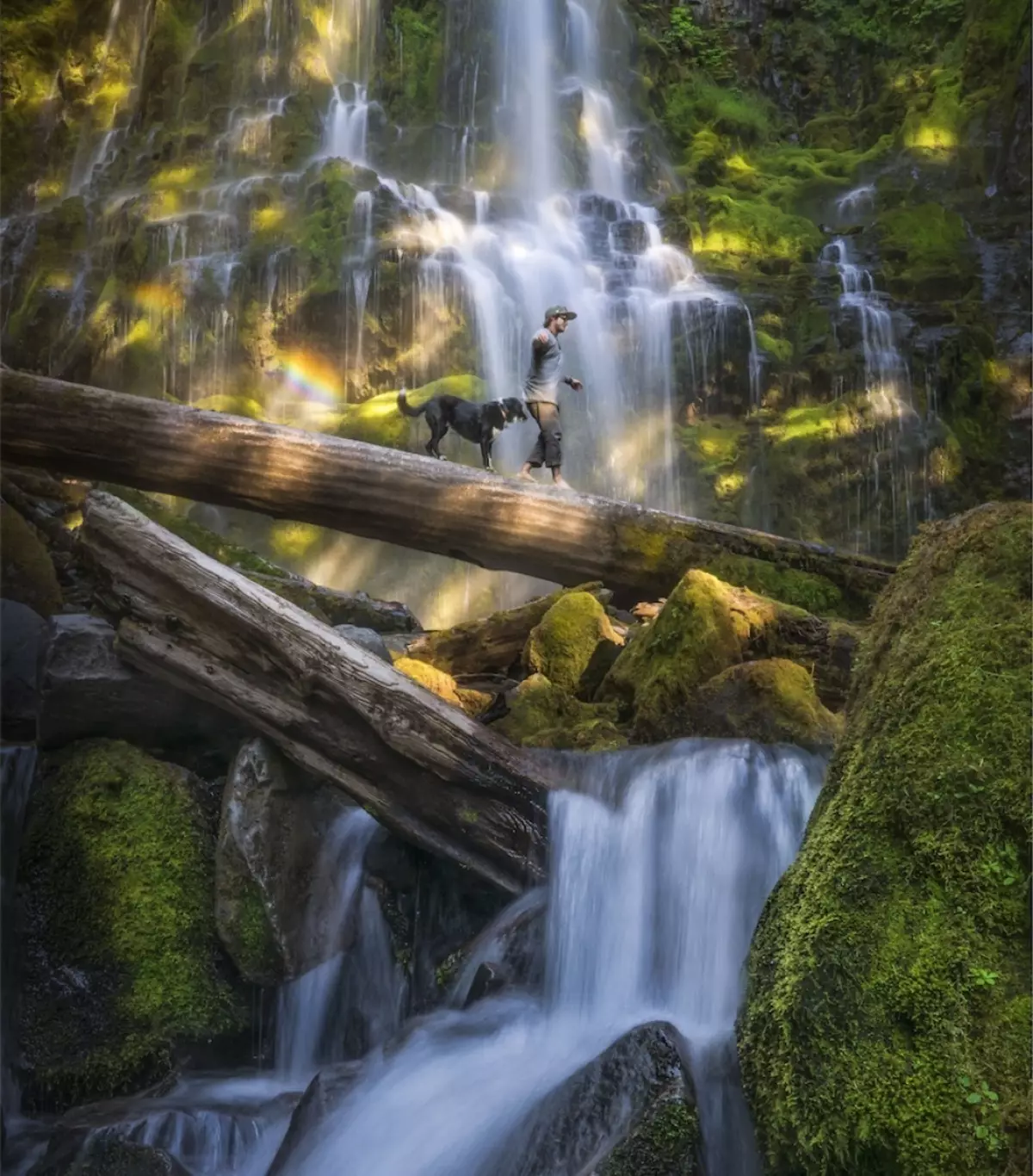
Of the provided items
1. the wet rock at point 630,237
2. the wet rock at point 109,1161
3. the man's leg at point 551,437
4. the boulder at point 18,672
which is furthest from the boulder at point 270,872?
the wet rock at point 630,237

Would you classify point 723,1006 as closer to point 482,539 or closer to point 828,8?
point 482,539

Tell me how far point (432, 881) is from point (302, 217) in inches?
539

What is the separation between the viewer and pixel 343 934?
168 inches

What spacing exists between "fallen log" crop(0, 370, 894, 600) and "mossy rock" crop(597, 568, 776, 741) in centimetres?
98

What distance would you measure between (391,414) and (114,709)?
340 inches

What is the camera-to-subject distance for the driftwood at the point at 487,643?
6180 millimetres

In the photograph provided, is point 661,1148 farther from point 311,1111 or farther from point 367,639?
point 367,639

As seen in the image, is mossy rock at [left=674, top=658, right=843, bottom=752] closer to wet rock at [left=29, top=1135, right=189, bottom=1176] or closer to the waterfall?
the waterfall

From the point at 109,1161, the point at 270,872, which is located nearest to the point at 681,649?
the point at 270,872

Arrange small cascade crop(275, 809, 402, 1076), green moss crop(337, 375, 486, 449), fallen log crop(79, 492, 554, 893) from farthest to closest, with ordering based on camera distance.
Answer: green moss crop(337, 375, 486, 449)
small cascade crop(275, 809, 402, 1076)
fallen log crop(79, 492, 554, 893)

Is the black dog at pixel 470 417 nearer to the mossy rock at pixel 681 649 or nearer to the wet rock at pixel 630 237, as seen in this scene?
the mossy rock at pixel 681 649

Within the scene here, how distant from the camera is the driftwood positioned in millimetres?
6180

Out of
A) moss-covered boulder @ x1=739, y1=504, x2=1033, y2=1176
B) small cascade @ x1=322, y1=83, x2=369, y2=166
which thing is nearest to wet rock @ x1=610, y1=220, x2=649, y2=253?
small cascade @ x1=322, y1=83, x2=369, y2=166

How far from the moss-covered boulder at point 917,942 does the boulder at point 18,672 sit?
13.0 feet
